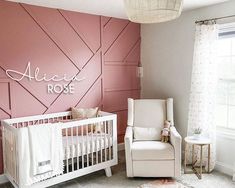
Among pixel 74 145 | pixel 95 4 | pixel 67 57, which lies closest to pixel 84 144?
pixel 74 145

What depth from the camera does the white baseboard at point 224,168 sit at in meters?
3.09

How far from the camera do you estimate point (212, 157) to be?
3152mm

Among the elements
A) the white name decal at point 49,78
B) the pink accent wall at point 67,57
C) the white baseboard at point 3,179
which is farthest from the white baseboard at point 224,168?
the white baseboard at point 3,179

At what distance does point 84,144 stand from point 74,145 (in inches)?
5.1

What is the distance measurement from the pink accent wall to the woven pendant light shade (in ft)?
6.12

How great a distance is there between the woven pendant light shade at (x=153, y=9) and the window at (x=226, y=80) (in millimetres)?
1799

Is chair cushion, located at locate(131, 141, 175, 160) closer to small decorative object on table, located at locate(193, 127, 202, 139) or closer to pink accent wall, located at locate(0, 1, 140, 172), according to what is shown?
small decorative object on table, located at locate(193, 127, 202, 139)

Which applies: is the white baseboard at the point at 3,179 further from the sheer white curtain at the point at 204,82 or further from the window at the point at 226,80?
the window at the point at 226,80

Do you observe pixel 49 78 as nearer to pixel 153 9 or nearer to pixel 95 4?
pixel 95 4

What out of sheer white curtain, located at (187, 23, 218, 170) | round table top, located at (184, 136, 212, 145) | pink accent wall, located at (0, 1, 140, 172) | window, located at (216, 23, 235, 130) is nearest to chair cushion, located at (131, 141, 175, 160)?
round table top, located at (184, 136, 212, 145)

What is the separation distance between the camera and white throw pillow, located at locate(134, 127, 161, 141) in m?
3.29

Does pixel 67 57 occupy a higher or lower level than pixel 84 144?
higher

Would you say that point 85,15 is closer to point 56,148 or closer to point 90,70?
point 90,70

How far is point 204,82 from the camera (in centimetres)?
319
